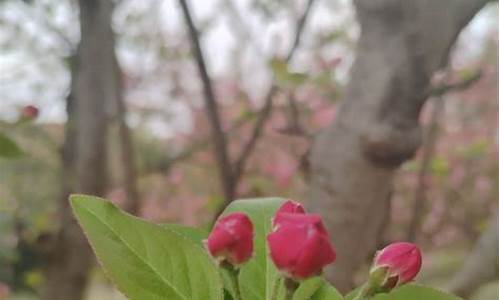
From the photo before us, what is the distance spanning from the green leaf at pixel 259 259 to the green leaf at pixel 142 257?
0.11ft

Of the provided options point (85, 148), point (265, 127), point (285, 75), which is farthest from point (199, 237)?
point (265, 127)

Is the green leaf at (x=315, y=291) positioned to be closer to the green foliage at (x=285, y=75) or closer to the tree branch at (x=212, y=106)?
the green foliage at (x=285, y=75)

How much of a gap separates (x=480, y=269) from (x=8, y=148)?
0.71 metres

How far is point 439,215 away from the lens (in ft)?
13.7

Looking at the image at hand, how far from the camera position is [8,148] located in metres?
1.14

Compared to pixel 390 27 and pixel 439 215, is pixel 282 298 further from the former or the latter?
pixel 439 215

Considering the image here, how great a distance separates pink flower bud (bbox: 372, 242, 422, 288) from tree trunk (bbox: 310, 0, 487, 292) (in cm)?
60

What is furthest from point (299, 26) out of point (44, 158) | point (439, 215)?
point (439, 215)

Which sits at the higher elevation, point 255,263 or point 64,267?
point 255,263

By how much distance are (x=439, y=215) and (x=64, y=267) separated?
8.03 feet

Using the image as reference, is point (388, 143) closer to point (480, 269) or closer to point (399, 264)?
point (480, 269)

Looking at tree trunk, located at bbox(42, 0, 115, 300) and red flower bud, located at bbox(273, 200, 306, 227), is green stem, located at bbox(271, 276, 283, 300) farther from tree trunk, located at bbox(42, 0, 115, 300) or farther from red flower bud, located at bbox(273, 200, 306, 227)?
tree trunk, located at bbox(42, 0, 115, 300)

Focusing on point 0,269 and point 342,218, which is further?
point 0,269

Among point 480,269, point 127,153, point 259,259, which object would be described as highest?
point 259,259
